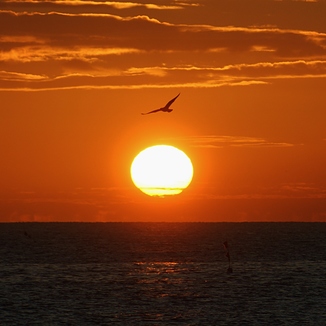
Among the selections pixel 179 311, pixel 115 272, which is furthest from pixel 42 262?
pixel 179 311

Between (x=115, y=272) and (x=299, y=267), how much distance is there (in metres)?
28.2

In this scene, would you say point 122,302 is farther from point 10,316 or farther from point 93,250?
point 93,250

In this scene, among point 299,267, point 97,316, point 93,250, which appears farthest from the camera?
point 93,250

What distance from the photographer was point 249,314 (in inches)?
3268

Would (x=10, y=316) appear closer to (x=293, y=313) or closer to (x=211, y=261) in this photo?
(x=293, y=313)

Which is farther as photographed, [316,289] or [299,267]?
[299,267]

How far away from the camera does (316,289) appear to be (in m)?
103

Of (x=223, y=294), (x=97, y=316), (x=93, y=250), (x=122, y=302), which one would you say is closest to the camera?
(x=97, y=316)

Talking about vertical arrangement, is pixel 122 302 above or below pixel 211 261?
below

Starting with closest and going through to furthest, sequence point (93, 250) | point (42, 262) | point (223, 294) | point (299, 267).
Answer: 1. point (223, 294)
2. point (299, 267)
3. point (42, 262)
4. point (93, 250)

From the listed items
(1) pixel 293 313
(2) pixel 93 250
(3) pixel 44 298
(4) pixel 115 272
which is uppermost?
(2) pixel 93 250

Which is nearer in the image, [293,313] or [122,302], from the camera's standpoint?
[293,313]

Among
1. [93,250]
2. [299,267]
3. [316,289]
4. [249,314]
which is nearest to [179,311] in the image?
[249,314]

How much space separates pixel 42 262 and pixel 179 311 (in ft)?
210
